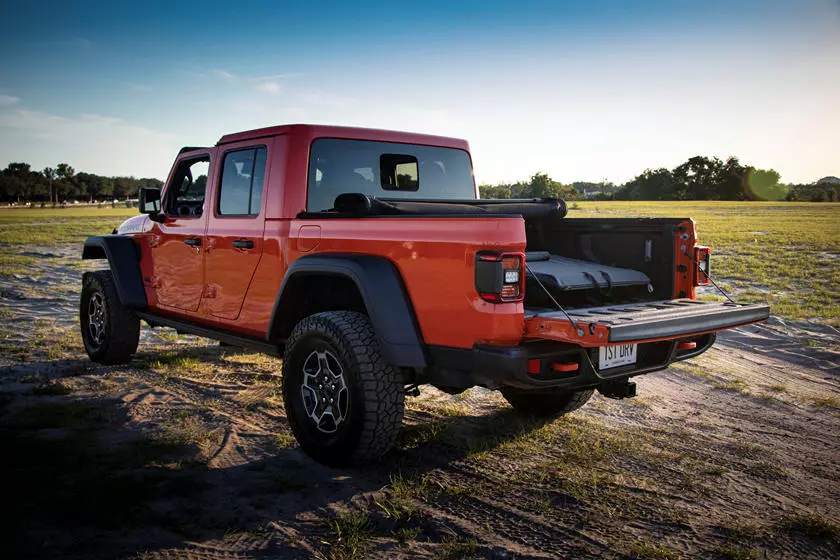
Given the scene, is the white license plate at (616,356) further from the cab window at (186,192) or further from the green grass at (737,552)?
the cab window at (186,192)

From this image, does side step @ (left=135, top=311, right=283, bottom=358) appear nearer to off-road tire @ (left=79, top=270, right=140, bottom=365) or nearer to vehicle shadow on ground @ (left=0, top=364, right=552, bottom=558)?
A: off-road tire @ (left=79, top=270, right=140, bottom=365)

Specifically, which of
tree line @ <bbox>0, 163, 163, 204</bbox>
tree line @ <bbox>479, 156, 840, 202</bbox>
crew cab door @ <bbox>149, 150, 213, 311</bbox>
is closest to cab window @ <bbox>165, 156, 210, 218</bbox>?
crew cab door @ <bbox>149, 150, 213, 311</bbox>

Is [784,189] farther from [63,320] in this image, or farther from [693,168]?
[63,320]

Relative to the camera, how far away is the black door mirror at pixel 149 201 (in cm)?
586

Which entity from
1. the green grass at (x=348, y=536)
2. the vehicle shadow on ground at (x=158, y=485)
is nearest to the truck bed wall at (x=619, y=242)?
the vehicle shadow on ground at (x=158, y=485)

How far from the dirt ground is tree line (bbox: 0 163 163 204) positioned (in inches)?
4767

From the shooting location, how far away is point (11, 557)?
289cm

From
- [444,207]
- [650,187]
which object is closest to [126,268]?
[444,207]

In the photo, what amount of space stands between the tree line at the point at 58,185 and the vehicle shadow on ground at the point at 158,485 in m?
122

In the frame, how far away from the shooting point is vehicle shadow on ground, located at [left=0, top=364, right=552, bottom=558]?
10.1 feet

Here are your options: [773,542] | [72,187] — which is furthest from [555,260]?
[72,187]

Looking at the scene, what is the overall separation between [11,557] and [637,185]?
86.0 meters

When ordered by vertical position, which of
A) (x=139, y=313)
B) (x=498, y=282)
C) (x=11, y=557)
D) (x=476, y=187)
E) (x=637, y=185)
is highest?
(x=637, y=185)

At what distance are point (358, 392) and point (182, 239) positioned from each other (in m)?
2.58
